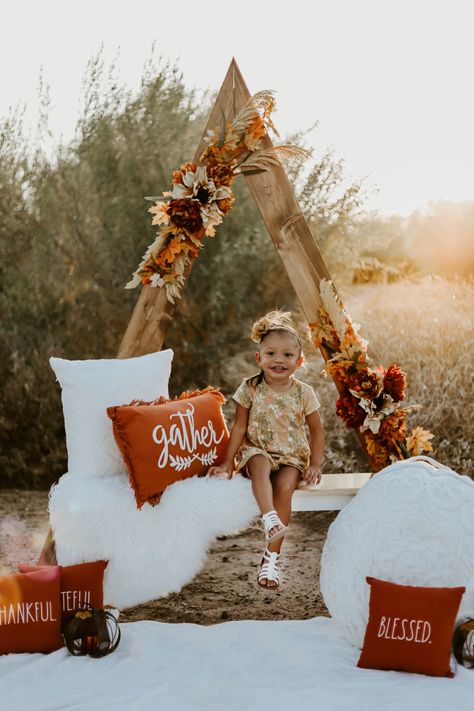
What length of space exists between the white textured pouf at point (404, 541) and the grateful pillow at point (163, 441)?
65 cm

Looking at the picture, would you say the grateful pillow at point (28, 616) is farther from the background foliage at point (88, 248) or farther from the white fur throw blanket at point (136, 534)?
the background foliage at point (88, 248)

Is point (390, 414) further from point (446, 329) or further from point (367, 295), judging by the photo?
point (367, 295)

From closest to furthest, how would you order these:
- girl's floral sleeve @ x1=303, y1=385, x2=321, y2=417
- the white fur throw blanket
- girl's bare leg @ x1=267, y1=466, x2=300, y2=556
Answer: the white fur throw blanket
girl's bare leg @ x1=267, y1=466, x2=300, y2=556
girl's floral sleeve @ x1=303, y1=385, x2=321, y2=417

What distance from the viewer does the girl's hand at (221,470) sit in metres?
2.83

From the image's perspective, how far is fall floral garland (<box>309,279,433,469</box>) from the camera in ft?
9.86

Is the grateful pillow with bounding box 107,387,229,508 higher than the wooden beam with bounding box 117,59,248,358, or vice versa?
the wooden beam with bounding box 117,59,248,358

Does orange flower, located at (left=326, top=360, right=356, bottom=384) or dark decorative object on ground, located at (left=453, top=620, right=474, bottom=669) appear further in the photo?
orange flower, located at (left=326, top=360, right=356, bottom=384)

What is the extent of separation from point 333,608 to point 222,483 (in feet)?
2.07

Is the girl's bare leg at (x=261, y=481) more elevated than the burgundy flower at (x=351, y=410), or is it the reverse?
the burgundy flower at (x=351, y=410)

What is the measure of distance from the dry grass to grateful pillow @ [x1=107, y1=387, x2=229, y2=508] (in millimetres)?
1965

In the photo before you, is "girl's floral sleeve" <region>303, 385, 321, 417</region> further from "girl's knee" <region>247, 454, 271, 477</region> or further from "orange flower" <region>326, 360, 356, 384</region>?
"girl's knee" <region>247, 454, 271, 477</region>

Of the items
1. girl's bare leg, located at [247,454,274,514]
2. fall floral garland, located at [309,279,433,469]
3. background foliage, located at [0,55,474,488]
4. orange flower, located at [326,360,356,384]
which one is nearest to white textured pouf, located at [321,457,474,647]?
girl's bare leg, located at [247,454,274,514]

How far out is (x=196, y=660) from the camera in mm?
2344

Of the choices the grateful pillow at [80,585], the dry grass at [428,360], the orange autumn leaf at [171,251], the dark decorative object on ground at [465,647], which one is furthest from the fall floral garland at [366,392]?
the dry grass at [428,360]
